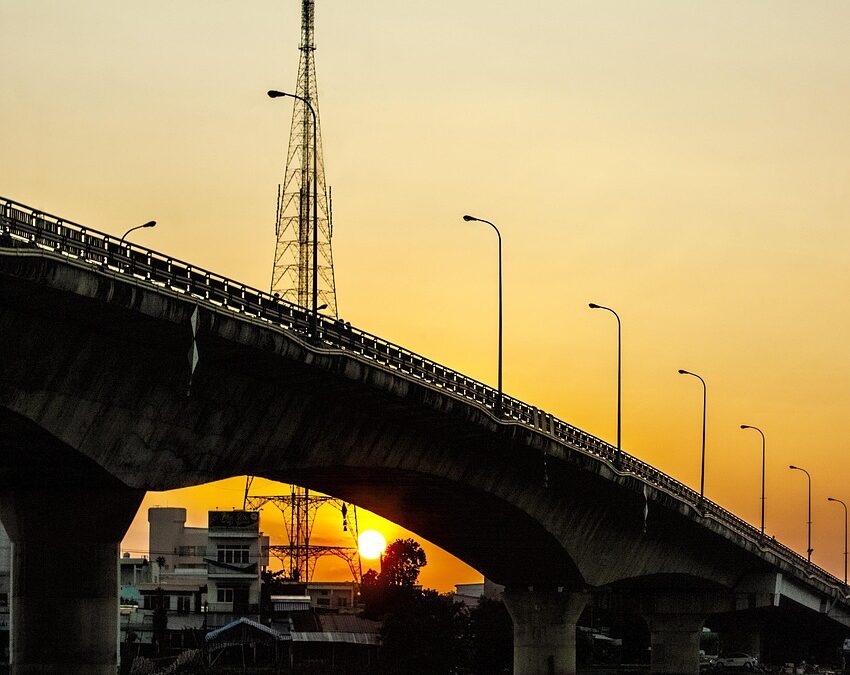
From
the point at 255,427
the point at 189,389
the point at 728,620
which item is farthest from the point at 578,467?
the point at 728,620

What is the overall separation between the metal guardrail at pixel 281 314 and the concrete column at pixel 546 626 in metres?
8.15

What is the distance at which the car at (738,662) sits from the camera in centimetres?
14050

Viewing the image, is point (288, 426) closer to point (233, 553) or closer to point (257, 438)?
point (257, 438)

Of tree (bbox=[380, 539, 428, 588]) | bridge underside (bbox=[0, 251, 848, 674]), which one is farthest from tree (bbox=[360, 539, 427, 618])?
bridge underside (bbox=[0, 251, 848, 674])

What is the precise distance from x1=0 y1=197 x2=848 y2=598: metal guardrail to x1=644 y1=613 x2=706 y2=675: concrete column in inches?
875

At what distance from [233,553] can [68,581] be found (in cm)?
9770

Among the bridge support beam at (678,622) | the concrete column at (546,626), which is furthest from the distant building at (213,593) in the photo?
the concrete column at (546,626)

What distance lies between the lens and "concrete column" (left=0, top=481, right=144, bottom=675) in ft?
176

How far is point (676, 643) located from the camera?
115 m

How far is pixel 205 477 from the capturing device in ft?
175

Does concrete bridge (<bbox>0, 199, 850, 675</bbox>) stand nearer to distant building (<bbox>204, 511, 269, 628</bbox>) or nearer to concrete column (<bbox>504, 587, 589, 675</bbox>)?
concrete column (<bbox>504, 587, 589, 675</bbox>)

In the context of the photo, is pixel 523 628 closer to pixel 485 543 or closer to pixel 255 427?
pixel 485 543

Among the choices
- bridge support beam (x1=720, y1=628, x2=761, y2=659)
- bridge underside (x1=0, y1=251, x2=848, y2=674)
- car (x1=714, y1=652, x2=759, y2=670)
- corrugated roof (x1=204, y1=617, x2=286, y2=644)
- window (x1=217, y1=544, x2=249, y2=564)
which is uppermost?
bridge underside (x1=0, y1=251, x2=848, y2=674)

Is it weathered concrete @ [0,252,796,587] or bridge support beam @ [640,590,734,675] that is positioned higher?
weathered concrete @ [0,252,796,587]
